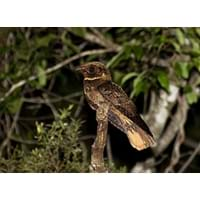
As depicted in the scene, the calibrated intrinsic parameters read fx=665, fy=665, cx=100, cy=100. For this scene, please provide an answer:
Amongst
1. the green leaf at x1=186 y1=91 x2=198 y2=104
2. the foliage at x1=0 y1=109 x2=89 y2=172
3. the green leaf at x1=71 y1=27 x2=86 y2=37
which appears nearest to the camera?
the foliage at x1=0 y1=109 x2=89 y2=172

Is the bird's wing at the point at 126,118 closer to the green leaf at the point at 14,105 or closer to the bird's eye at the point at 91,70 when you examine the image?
the bird's eye at the point at 91,70

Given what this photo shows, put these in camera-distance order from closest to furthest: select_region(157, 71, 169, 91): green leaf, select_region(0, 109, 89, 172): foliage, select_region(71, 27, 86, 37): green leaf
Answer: select_region(0, 109, 89, 172): foliage
select_region(157, 71, 169, 91): green leaf
select_region(71, 27, 86, 37): green leaf

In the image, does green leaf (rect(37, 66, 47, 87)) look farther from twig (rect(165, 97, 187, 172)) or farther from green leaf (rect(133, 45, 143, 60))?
twig (rect(165, 97, 187, 172))

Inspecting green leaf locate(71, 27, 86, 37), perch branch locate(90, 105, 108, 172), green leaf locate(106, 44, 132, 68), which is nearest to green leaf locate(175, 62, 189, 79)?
green leaf locate(106, 44, 132, 68)

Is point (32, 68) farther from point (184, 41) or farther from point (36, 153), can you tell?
point (36, 153)

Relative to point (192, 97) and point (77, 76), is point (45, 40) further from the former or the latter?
point (192, 97)

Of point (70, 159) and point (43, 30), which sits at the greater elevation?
point (43, 30)
